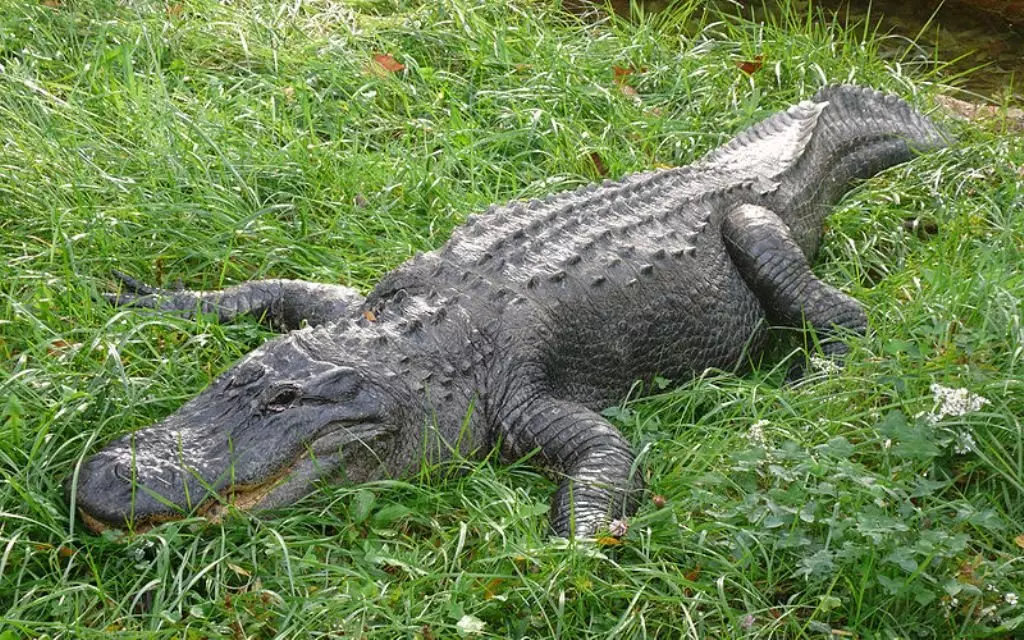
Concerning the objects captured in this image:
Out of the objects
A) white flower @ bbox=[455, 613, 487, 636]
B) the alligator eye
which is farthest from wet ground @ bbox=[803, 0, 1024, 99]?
white flower @ bbox=[455, 613, 487, 636]

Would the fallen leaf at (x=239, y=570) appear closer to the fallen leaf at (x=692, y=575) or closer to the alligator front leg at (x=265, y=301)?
the fallen leaf at (x=692, y=575)

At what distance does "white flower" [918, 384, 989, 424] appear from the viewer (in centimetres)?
376

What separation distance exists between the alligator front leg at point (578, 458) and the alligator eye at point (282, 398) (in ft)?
2.74

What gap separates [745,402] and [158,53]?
154 inches

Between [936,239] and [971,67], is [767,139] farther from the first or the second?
[971,67]

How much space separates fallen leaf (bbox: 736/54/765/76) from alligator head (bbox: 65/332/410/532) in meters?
3.76

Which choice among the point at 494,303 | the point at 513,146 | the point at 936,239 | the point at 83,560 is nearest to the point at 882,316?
the point at 936,239

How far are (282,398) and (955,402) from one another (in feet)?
7.07

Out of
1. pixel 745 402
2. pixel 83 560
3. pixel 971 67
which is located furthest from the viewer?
pixel 971 67

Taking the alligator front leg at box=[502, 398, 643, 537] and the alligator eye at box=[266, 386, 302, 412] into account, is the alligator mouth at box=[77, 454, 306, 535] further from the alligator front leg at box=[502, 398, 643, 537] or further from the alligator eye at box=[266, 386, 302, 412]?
the alligator front leg at box=[502, 398, 643, 537]

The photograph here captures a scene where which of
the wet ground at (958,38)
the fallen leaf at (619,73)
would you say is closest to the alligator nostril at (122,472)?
the fallen leaf at (619,73)

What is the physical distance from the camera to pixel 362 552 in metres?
3.81

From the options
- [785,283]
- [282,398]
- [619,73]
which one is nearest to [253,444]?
[282,398]

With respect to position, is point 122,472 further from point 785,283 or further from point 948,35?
point 948,35
